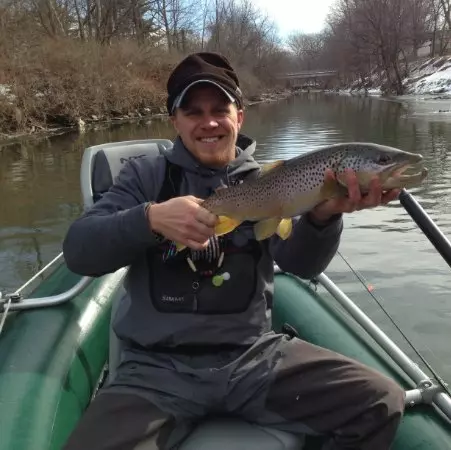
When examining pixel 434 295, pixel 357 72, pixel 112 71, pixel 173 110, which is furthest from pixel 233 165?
pixel 357 72

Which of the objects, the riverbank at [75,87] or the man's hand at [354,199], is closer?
the man's hand at [354,199]

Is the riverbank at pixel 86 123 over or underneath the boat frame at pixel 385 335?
underneath

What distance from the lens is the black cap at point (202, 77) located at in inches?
83.1

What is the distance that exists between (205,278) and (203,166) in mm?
486

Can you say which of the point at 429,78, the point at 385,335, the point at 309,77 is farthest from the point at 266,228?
the point at 309,77

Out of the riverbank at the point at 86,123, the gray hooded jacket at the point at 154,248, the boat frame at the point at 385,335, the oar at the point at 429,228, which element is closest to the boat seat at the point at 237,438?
the gray hooded jacket at the point at 154,248

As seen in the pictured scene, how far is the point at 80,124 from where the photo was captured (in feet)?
73.9

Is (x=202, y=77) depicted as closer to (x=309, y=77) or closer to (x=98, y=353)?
(x=98, y=353)

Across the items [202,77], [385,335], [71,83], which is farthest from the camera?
[71,83]

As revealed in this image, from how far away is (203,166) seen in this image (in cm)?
221

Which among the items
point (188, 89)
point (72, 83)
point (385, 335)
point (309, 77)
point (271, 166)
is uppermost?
point (188, 89)

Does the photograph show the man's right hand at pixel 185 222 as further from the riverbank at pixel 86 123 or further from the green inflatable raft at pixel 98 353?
the riverbank at pixel 86 123

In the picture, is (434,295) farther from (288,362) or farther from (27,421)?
(27,421)

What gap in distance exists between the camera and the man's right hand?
1.72 meters
